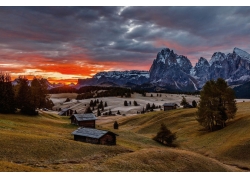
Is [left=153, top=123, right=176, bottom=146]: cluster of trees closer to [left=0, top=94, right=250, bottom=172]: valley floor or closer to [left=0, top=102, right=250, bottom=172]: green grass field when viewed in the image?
[left=0, top=102, right=250, bottom=172]: green grass field

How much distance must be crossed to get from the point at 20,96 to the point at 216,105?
66407 mm

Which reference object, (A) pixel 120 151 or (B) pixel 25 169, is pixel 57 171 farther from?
(A) pixel 120 151

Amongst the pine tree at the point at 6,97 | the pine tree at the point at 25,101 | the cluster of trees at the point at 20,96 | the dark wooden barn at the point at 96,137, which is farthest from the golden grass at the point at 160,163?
the pine tree at the point at 25,101

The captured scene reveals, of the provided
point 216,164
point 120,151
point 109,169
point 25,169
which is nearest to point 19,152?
point 25,169

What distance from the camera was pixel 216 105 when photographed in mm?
80312

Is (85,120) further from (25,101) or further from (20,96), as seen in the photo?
(20,96)

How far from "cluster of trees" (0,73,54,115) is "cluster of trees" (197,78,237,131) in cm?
5803

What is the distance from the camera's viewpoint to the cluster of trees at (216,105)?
77.6 meters

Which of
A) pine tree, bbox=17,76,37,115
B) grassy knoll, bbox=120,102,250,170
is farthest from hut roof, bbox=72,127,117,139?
pine tree, bbox=17,76,37,115

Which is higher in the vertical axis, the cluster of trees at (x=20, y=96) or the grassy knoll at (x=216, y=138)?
the cluster of trees at (x=20, y=96)

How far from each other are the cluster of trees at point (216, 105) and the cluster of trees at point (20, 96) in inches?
2285

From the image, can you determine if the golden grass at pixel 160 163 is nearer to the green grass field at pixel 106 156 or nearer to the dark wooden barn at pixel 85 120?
the green grass field at pixel 106 156

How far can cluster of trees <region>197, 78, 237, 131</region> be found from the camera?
77625 mm
